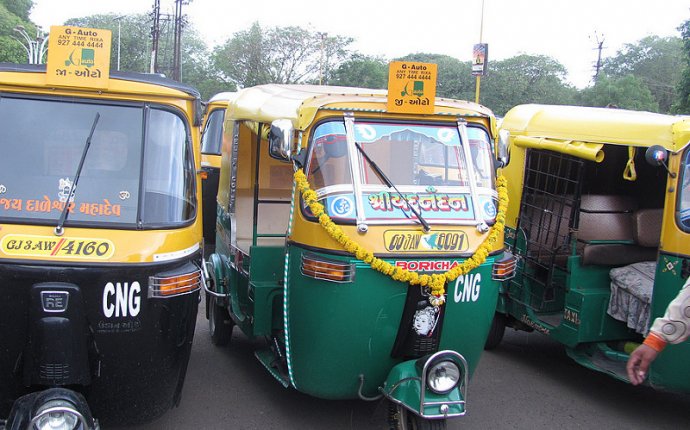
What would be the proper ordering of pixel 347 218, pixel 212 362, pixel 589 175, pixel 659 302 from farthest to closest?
pixel 589 175, pixel 212 362, pixel 659 302, pixel 347 218

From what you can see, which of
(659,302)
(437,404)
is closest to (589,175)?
(659,302)

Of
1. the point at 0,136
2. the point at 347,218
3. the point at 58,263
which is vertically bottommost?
the point at 58,263

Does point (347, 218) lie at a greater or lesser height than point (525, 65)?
lesser

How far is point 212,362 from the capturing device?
20.1 feet

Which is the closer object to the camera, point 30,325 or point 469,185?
point 30,325

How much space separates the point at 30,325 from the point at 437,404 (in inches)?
89.6

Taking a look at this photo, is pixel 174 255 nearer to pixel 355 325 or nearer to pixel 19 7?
pixel 355 325

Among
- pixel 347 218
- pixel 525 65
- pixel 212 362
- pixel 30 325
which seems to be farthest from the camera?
pixel 525 65

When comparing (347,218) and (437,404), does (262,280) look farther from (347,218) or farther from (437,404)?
(437,404)

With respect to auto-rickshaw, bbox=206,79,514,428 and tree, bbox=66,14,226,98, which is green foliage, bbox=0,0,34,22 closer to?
tree, bbox=66,14,226,98

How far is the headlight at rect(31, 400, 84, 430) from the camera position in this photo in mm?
3336

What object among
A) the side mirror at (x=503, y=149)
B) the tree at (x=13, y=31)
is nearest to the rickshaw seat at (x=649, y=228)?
the side mirror at (x=503, y=149)

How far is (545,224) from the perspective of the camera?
21.7ft

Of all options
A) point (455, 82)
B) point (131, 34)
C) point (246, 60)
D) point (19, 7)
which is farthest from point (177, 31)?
point (19, 7)
